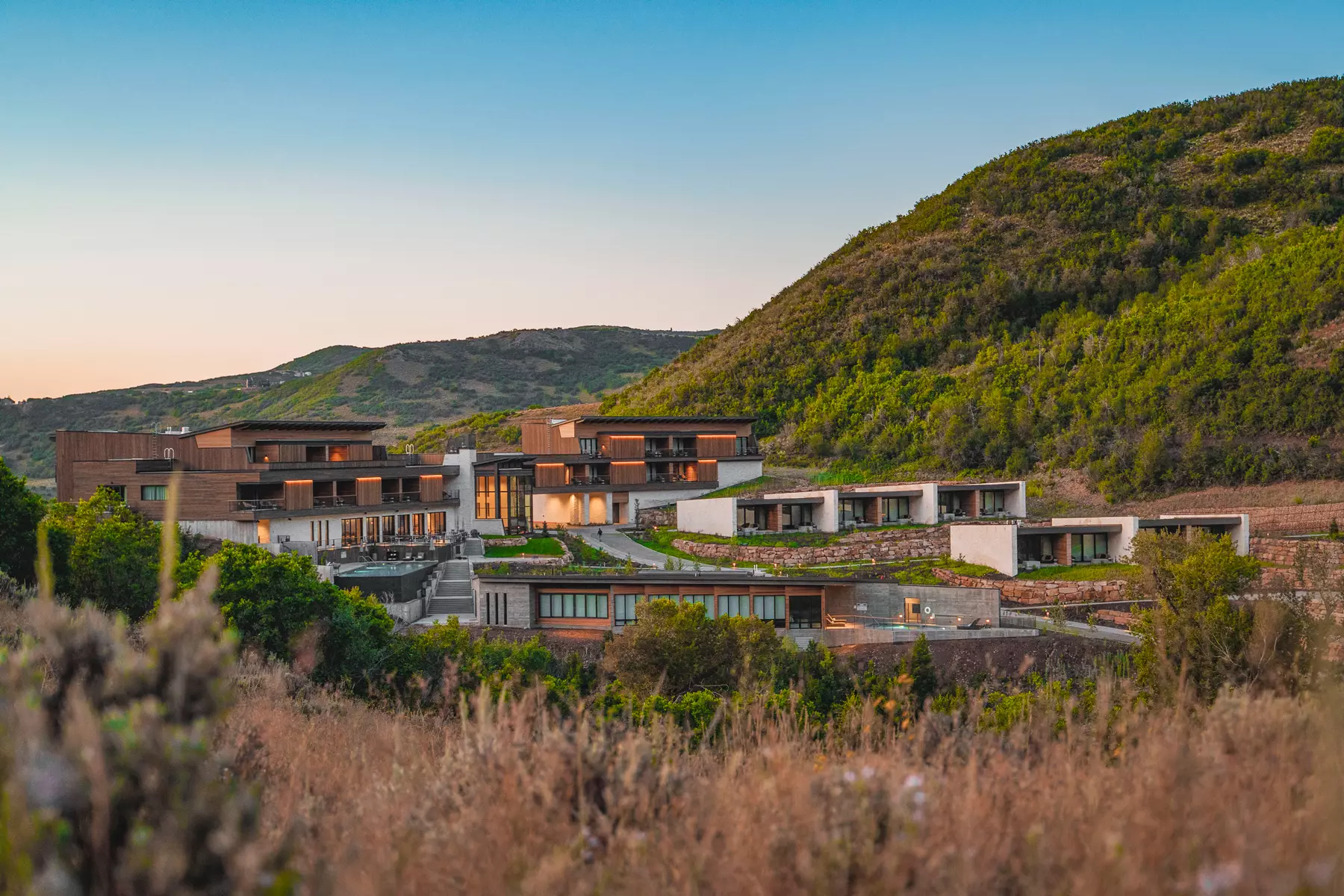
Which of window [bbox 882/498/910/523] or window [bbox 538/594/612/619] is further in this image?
window [bbox 882/498/910/523]

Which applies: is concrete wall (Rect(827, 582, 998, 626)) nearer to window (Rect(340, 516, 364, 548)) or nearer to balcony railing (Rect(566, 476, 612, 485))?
balcony railing (Rect(566, 476, 612, 485))

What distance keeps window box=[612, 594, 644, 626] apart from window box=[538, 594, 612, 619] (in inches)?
13.8

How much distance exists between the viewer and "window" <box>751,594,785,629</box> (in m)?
27.7

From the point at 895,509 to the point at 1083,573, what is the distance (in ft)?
32.2

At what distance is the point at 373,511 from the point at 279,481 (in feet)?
14.2

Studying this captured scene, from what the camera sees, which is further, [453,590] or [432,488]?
[432,488]

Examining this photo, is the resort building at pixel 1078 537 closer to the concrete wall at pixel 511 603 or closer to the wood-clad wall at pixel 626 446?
the concrete wall at pixel 511 603

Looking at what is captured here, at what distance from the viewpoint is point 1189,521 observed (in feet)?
105

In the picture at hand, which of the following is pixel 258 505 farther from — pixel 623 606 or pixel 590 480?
pixel 623 606

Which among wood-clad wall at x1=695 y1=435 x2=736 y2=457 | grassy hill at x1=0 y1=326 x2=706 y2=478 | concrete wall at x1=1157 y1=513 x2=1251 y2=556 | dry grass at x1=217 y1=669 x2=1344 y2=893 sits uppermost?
grassy hill at x1=0 y1=326 x2=706 y2=478

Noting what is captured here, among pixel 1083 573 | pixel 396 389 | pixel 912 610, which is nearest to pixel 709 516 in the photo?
pixel 912 610

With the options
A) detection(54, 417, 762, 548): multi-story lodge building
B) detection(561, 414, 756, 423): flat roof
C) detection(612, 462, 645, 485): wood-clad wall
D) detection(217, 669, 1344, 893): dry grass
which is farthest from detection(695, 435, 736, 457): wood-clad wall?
detection(217, 669, 1344, 893): dry grass

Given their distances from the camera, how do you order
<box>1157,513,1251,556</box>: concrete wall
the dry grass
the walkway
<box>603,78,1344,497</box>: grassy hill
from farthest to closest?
<box>603,78,1344,497</box>: grassy hill → the walkway → <box>1157,513,1251,556</box>: concrete wall → the dry grass

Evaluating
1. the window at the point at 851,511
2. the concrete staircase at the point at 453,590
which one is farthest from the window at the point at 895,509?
the concrete staircase at the point at 453,590
